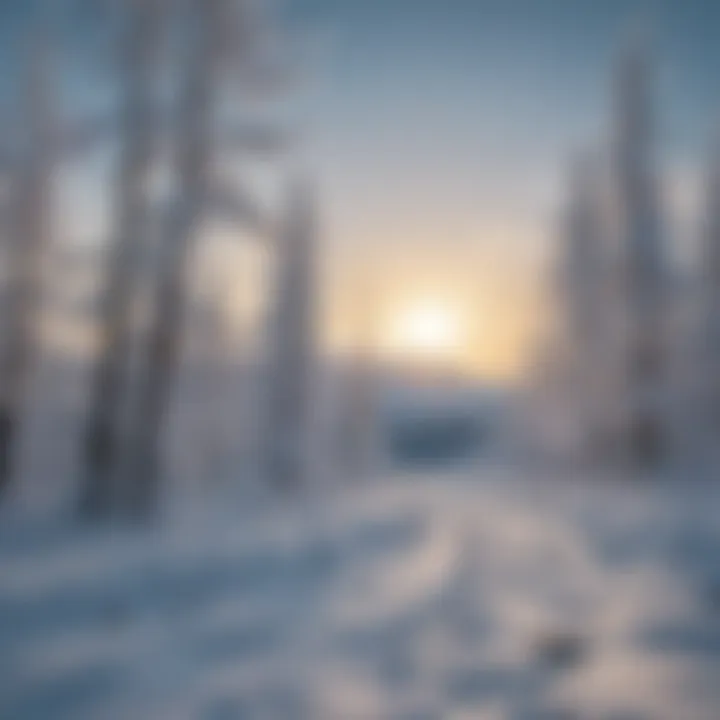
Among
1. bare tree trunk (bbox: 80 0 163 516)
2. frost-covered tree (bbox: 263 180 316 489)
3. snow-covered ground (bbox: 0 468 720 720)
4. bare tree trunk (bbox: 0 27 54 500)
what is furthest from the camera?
frost-covered tree (bbox: 263 180 316 489)

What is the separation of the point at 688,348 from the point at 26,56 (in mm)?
21108

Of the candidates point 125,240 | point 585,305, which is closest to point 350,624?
point 125,240

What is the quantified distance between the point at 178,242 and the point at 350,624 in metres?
9.00

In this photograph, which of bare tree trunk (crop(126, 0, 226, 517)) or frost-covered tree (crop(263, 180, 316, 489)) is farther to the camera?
frost-covered tree (crop(263, 180, 316, 489))

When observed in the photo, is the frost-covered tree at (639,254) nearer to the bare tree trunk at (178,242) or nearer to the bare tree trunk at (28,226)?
the bare tree trunk at (178,242)

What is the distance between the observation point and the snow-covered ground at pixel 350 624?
5.64 metres

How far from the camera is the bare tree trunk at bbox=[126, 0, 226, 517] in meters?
13.6

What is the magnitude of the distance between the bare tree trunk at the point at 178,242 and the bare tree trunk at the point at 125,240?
0.54 meters

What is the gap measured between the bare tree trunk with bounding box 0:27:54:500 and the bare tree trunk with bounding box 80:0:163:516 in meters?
1.55

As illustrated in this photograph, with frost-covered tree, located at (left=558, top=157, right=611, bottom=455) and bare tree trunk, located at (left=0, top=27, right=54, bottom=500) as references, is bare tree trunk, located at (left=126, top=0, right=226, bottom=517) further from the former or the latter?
frost-covered tree, located at (left=558, top=157, right=611, bottom=455)

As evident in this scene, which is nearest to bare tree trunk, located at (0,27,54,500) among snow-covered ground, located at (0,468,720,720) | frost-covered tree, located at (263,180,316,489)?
snow-covered ground, located at (0,468,720,720)

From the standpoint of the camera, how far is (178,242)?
13.6m

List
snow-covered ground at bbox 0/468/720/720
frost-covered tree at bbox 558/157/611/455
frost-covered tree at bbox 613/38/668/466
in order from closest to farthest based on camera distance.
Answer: snow-covered ground at bbox 0/468/720/720 < frost-covered tree at bbox 613/38/668/466 < frost-covered tree at bbox 558/157/611/455

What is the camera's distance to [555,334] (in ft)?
111
